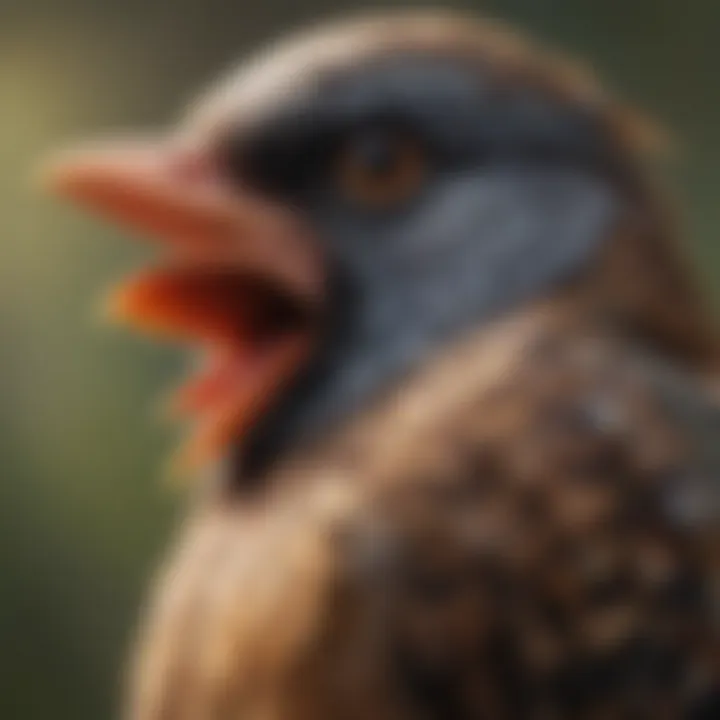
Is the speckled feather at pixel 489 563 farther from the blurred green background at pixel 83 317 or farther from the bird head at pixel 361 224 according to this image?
the blurred green background at pixel 83 317

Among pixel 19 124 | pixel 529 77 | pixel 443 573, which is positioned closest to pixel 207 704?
pixel 443 573

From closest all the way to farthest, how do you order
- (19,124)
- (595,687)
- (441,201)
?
(595,687)
(441,201)
(19,124)

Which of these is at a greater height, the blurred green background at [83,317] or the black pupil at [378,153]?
the blurred green background at [83,317]

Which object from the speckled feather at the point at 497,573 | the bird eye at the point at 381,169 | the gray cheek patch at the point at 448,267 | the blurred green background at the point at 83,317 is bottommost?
the speckled feather at the point at 497,573

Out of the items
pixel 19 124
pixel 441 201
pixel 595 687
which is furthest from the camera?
pixel 19 124

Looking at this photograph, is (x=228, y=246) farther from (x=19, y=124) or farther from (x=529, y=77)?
(x=19, y=124)

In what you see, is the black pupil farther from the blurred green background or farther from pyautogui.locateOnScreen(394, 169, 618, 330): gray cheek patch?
the blurred green background

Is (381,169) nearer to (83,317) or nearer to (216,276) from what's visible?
(216,276)

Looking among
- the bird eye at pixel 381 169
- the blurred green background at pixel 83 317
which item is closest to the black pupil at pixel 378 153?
the bird eye at pixel 381 169

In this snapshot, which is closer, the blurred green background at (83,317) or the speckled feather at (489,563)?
the speckled feather at (489,563)
